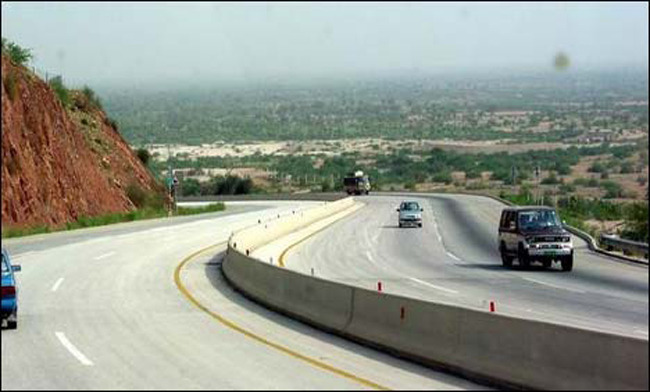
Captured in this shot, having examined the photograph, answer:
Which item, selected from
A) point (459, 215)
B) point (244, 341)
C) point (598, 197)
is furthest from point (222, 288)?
point (598, 197)

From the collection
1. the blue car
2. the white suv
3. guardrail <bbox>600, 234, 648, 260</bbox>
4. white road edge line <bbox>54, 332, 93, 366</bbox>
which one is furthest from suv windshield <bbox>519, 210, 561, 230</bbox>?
the blue car

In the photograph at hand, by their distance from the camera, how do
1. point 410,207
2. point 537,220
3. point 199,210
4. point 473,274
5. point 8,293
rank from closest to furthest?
point 8,293 → point 473,274 → point 537,220 → point 410,207 → point 199,210

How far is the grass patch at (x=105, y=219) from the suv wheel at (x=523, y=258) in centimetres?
2173

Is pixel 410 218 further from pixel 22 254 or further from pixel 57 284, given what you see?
pixel 57 284

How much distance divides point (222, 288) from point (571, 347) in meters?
18.5

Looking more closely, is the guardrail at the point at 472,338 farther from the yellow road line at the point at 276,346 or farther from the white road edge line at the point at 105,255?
the white road edge line at the point at 105,255

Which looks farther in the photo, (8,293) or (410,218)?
(410,218)

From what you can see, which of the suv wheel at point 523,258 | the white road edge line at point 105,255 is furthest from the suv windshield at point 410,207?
the suv wheel at point 523,258

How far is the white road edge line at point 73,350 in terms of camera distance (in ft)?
60.3

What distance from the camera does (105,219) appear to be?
67188 mm

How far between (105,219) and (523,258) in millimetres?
33566

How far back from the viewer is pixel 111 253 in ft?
148

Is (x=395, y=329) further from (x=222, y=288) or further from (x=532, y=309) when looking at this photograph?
(x=222, y=288)

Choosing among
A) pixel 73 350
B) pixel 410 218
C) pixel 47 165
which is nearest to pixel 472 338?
pixel 73 350
